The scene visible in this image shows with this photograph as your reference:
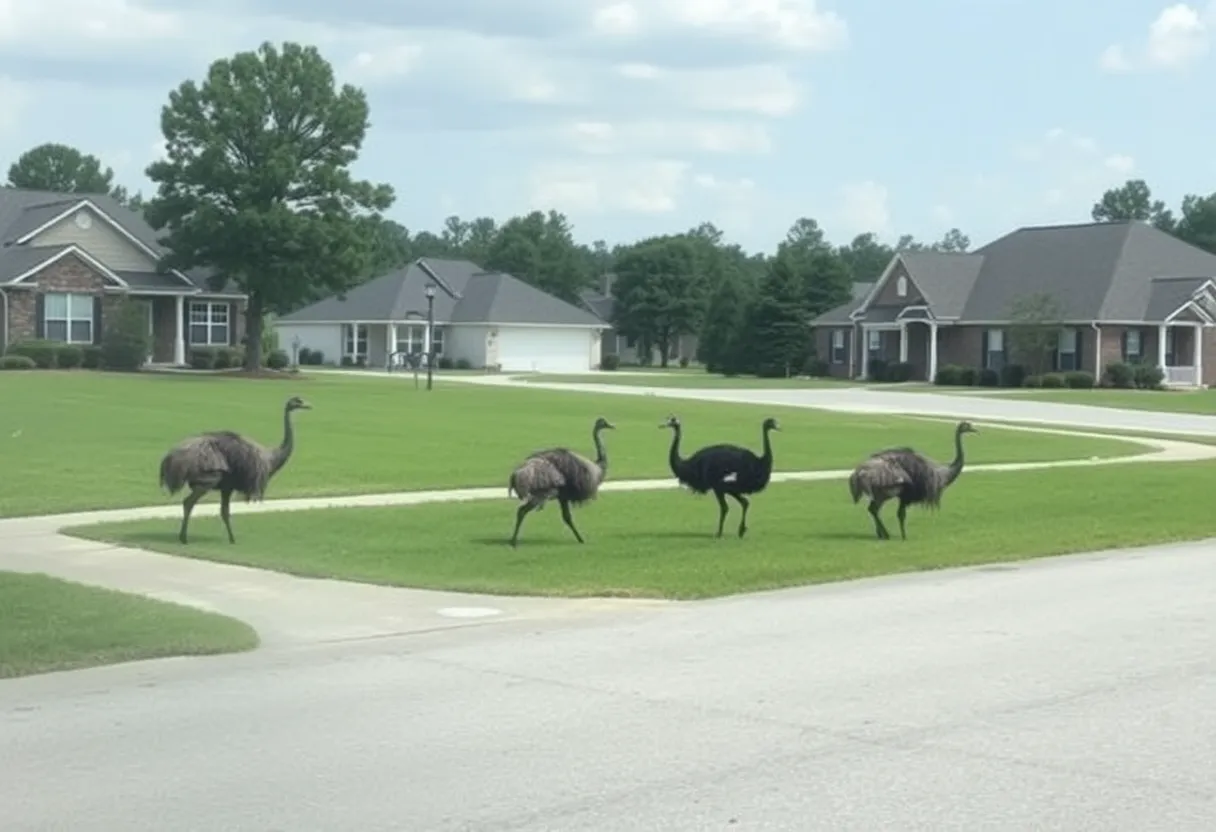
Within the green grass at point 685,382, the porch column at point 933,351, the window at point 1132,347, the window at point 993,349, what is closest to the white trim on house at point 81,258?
the green grass at point 685,382

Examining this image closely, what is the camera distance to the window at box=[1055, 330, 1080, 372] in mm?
76625

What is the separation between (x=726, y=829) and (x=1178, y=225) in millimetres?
134346

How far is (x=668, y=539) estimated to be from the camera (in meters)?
19.1

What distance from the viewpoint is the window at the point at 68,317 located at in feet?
222

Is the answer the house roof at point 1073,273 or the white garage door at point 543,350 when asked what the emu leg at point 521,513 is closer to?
the house roof at point 1073,273

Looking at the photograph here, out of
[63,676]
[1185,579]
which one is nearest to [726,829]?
[63,676]

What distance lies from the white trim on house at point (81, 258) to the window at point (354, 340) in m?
28.9

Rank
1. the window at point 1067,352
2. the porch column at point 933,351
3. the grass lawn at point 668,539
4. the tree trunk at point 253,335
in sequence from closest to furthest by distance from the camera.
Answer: the grass lawn at point 668,539 < the tree trunk at point 253,335 < the window at point 1067,352 < the porch column at point 933,351

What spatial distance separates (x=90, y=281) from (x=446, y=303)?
32.6m

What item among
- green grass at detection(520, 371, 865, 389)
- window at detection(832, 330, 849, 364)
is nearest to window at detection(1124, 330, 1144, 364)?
green grass at detection(520, 371, 865, 389)

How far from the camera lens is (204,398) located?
156ft

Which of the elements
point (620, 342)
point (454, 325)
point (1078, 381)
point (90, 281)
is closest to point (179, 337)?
point (90, 281)

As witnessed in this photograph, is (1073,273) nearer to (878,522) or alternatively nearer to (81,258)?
(81,258)

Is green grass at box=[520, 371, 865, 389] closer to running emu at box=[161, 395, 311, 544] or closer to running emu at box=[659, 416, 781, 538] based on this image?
running emu at box=[659, 416, 781, 538]
